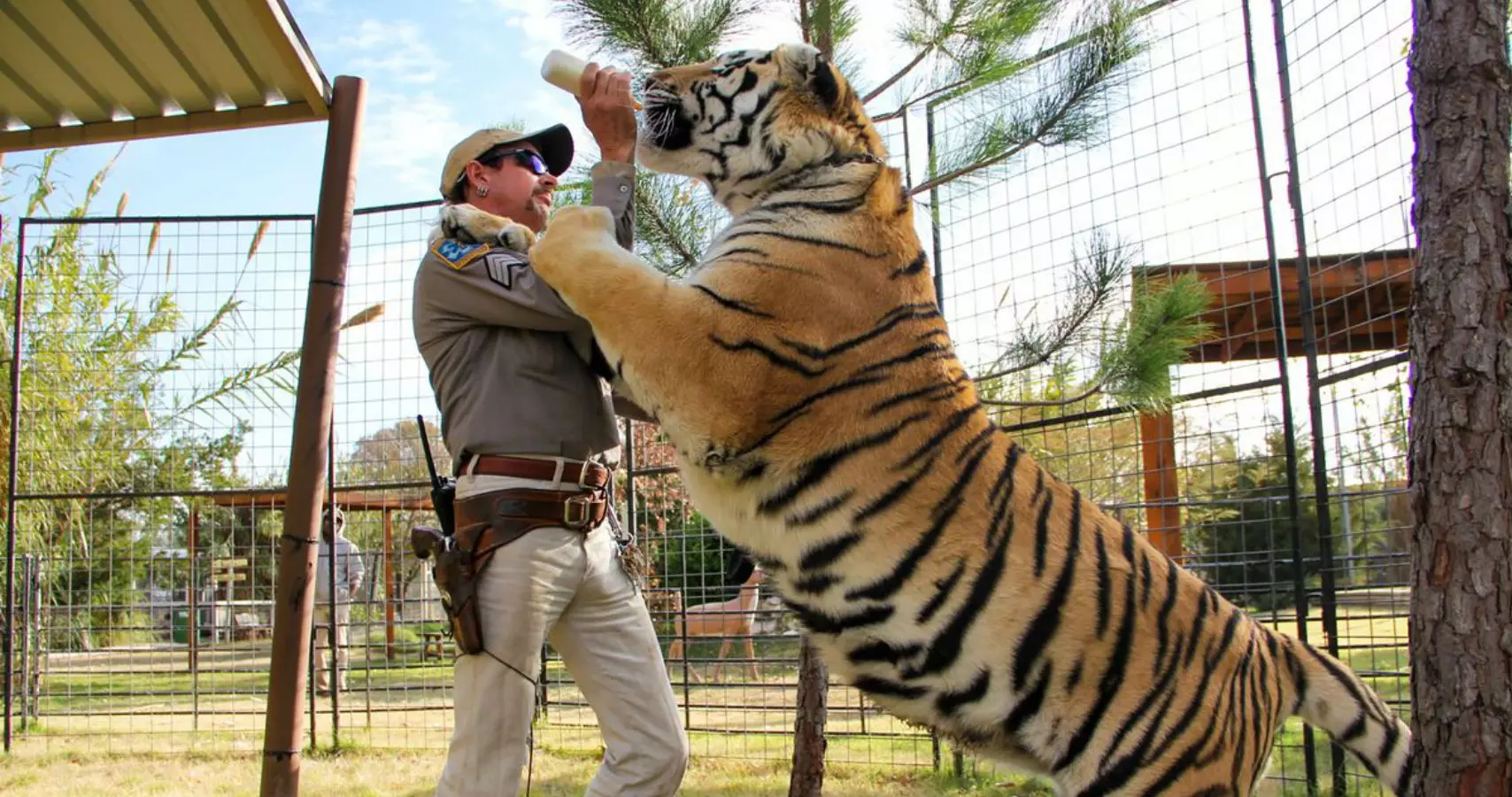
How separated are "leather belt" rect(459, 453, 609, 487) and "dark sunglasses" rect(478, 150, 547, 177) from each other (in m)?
1.03

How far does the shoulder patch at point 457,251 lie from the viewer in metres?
3.19

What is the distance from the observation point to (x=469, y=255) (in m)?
3.20

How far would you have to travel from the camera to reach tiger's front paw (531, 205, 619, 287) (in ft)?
9.31

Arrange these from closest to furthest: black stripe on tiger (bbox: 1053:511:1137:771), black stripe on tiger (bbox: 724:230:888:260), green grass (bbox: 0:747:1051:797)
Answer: black stripe on tiger (bbox: 1053:511:1137:771) < black stripe on tiger (bbox: 724:230:888:260) < green grass (bbox: 0:747:1051:797)

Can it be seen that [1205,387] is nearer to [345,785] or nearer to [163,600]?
[345,785]

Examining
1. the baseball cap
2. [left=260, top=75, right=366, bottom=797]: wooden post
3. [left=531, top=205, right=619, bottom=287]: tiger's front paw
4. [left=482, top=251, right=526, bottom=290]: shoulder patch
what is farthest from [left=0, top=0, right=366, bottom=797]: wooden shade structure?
[left=531, top=205, right=619, bottom=287]: tiger's front paw

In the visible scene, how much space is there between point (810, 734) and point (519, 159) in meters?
3.30

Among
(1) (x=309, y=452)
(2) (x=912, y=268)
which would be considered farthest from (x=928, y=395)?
(1) (x=309, y=452)

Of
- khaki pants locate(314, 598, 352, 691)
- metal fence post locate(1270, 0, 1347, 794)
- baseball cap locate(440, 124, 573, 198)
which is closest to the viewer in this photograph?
baseball cap locate(440, 124, 573, 198)

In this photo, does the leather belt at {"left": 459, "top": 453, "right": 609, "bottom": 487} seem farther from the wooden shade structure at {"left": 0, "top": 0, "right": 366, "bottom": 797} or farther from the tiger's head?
the wooden shade structure at {"left": 0, "top": 0, "right": 366, "bottom": 797}

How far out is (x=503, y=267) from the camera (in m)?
3.12

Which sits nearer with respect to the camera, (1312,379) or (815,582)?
(815,582)

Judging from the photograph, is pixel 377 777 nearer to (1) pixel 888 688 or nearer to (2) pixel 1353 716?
(1) pixel 888 688

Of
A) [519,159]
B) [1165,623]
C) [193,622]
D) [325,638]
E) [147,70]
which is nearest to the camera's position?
[1165,623]
